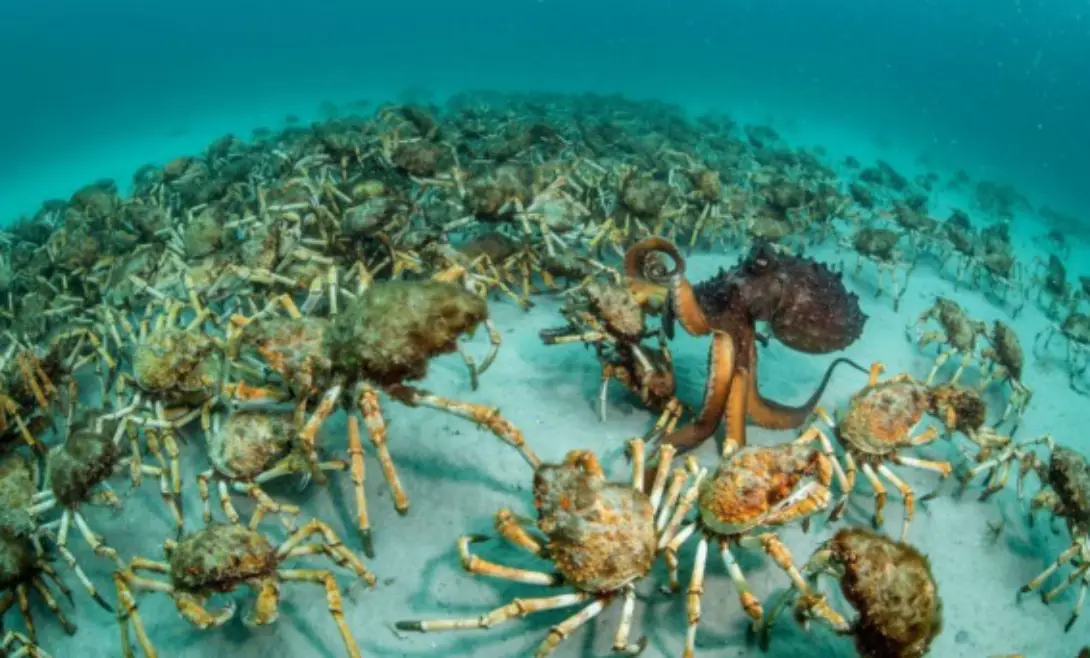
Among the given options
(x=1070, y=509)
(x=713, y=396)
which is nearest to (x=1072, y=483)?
(x=1070, y=509)

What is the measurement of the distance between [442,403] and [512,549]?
1.30 m

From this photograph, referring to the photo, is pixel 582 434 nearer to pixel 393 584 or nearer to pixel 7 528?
pixel 393 584

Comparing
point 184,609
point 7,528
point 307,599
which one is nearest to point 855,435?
point 307,599

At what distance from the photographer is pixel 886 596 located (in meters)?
3.06

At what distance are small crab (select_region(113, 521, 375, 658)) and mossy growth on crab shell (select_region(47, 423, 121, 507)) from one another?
138 cm

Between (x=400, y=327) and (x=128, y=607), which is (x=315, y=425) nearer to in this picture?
(x=400, y=327)

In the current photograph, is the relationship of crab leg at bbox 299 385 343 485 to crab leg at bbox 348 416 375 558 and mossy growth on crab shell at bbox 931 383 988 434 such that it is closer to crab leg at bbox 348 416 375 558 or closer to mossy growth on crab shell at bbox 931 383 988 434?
crab leg at bbox 348 416 375 558

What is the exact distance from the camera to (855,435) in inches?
190

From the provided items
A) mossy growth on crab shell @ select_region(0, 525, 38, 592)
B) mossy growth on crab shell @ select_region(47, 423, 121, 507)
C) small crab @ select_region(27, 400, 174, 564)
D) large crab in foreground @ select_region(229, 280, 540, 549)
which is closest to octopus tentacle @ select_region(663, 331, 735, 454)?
large crab in foreground @ select_region(229, 280, 540, 549)

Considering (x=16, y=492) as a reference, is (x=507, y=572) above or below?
above

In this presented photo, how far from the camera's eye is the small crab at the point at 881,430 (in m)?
4.77

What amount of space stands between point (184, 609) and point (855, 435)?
5.00m

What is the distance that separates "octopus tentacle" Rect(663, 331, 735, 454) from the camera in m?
4.93

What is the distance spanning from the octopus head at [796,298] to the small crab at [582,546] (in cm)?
238
